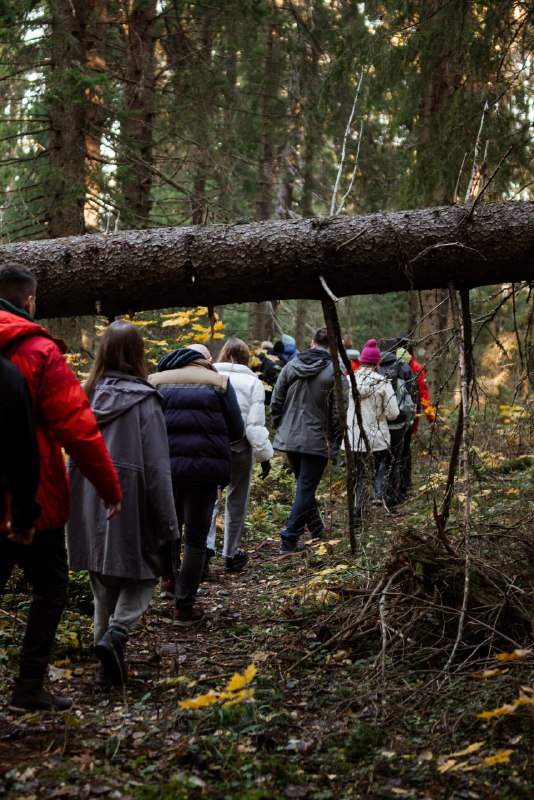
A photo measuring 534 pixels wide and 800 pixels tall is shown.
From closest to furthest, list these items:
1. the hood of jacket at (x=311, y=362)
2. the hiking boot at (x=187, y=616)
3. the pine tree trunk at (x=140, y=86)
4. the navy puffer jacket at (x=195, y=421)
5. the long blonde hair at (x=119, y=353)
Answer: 1. the long blonde hair at (x=119, y=353)
2. the hiking boot at (x=187, y=616)
3. the navy puffer jacket at (x=195, y=421)
4. the hood of jacket at (x=311, y=362)
5. the pine tree trunk at (x=140, y=86)

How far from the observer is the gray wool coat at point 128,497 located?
4.39 m

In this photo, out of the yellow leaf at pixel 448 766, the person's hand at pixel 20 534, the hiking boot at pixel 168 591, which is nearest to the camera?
the yellow leaf at pixel 448 766

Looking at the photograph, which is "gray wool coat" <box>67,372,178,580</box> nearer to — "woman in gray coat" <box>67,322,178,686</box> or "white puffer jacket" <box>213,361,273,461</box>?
"woman in gray coat" <box>67,322,178,686</box>

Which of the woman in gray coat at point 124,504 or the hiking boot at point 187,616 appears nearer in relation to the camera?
the woman in gray coat at point 124,504

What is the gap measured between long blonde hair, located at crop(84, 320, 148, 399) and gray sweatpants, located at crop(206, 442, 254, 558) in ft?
9.61

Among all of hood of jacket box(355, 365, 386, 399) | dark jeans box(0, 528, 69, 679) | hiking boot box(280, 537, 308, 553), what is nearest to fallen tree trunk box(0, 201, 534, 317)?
hood of jacket box(355, 365, 386, 399)

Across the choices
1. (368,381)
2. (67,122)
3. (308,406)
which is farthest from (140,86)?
(308,406)

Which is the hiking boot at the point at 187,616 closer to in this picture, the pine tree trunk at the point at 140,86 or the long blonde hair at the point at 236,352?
the long blonde hair at the point at 236,352

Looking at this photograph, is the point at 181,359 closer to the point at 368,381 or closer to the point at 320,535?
the point at 320,535

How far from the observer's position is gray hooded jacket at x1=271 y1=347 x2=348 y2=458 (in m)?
7.97

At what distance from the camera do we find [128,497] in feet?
14.5

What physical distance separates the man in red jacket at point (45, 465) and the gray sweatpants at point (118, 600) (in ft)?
1.80

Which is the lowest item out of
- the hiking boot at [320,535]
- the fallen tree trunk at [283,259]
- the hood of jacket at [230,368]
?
the hiking boot at [320,535]

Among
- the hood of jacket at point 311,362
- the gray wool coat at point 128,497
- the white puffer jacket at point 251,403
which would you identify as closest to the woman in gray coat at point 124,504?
the gray wool coat at point 128,497
